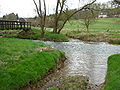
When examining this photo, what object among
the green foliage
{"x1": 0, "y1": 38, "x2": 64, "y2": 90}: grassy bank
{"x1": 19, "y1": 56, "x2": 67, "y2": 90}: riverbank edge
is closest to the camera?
{"x1": 0, "y1": 38, "x2": 64, "y2": 90}: grassy bank

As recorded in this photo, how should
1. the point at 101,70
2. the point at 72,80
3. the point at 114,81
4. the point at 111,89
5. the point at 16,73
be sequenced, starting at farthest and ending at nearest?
1. the point at 101,70
2. the point at 72,80
3. the point at 16,73
4. the point at 114,81
5. the point at 111,89

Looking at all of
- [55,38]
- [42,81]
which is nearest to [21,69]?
[42,81]

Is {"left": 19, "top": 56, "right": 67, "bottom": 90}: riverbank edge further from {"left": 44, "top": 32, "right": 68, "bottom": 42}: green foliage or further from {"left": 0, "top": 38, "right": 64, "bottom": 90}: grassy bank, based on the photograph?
{"left": 44, "top": 32, "right": 68, "bottom": 42}: green foliage

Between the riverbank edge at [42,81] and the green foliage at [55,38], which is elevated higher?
the green foliage at [55,38]

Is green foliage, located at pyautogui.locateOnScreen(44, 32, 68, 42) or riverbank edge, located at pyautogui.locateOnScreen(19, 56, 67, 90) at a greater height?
green foliage, located at pyautogui.locateOnScreen(44, 32, 68, 42)

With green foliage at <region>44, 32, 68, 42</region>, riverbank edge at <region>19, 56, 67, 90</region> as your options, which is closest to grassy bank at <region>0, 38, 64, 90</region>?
riverbank edge at <region>19, 56, 67, 90</region>

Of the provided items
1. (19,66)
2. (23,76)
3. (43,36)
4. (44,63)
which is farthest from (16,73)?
(43,36)

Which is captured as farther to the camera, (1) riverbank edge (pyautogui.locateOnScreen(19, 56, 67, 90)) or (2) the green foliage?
(2) the green foliage

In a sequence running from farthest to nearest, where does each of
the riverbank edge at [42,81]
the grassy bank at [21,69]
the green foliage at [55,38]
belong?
the green foliage at [55,38] → the riverbank edge at [42,81] → the grassy bank at [21,69]

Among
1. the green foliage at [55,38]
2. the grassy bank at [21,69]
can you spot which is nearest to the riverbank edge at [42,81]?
the grassy bank at [21,69]

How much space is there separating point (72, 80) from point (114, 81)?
269cm

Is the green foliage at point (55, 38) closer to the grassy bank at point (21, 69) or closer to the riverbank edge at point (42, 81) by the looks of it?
the grassy bank at point (21, 69)

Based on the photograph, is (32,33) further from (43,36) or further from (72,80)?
(72,80)

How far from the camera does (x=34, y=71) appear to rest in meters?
10.7
